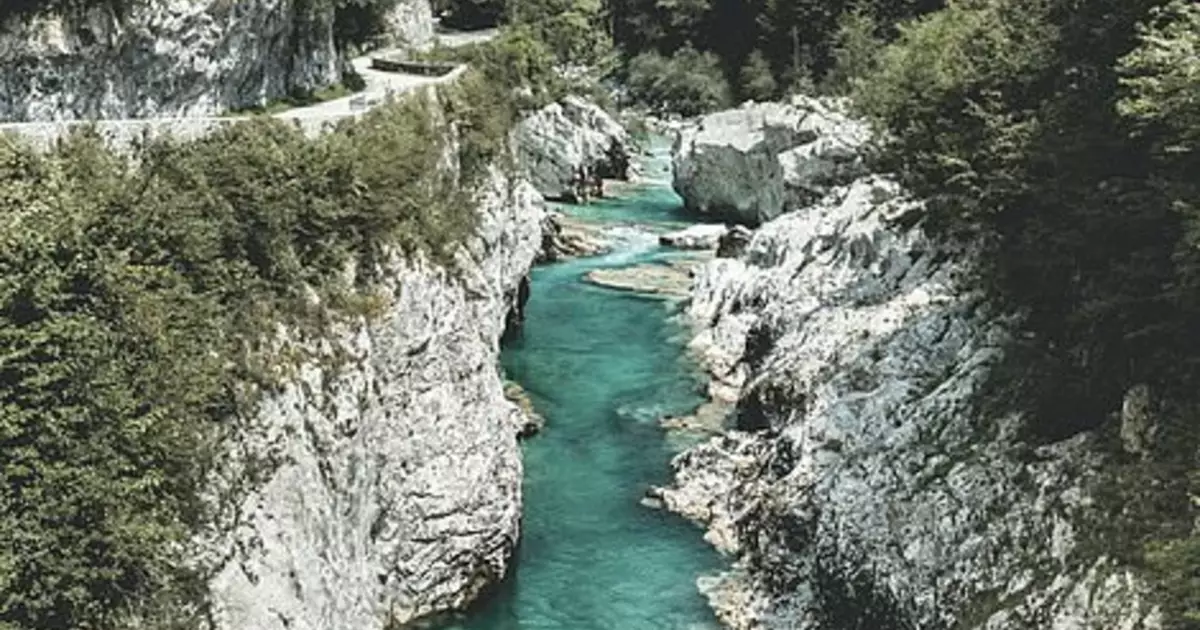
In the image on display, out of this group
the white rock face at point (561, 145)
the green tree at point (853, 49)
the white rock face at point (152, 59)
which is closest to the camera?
the white rock face at point (152, 59)

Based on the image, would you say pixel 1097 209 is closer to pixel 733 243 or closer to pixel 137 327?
pixel 137 327

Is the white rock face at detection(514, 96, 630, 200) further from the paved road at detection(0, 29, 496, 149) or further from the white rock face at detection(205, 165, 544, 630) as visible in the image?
the white rock face at detection(205, 165, 544, 630)

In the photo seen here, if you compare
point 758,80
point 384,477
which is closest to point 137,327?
point 384,477

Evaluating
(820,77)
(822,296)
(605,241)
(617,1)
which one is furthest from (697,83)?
(822,296)

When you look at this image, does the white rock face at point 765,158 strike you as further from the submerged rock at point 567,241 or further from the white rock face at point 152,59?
the white rock face at point 152,59

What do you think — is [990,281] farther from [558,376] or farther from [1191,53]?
[558,376]

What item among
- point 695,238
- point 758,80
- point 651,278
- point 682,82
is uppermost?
point 758,80

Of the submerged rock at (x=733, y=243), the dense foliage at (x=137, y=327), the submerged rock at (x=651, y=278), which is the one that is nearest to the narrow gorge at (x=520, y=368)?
the dense foliage at (x=137, y=327)

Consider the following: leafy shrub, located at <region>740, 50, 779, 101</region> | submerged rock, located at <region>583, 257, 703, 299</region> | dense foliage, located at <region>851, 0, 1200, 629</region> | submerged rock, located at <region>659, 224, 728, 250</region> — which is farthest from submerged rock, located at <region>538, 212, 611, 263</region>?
dense foliage, located at <region>851, 0, 1200, 629</region>
